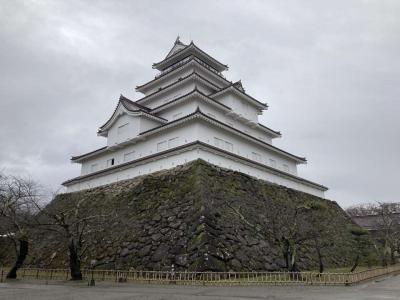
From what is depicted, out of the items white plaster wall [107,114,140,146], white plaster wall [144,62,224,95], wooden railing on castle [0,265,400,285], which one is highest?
white plaster wall [144,62,224,95]

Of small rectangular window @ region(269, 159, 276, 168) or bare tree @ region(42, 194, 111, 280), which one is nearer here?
bare tree @ region(42, 194, 111, 280)

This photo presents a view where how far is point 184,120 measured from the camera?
19.9 meters

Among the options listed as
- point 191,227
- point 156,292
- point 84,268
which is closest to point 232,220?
point 191,227

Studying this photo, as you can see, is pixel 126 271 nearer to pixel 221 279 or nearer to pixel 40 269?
pixel 221 279

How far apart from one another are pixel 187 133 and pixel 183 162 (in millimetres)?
2208

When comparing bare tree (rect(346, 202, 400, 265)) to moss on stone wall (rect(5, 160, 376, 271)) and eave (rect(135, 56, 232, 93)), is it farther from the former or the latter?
eave (rect(135, 56, 232, 93))

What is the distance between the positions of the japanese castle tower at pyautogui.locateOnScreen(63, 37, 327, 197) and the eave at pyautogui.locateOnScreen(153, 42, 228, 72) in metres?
0.04

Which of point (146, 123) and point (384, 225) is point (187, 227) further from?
point (384, 225)

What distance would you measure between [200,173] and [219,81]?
12.9 meters

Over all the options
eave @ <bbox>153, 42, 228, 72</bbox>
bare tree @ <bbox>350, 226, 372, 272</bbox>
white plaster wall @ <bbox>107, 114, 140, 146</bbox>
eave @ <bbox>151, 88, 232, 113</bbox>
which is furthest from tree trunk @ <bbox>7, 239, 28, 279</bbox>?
bare tree @ <bbox>350, 226, 372, 272</bbox>

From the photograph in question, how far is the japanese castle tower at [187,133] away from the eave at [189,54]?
4 centimetres

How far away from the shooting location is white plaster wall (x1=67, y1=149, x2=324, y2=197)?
733 inches

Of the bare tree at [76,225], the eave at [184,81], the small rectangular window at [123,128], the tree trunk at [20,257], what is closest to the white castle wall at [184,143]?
the small rectangular window at [123,128]

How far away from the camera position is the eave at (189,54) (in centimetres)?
2838
